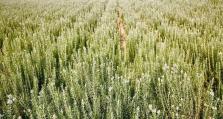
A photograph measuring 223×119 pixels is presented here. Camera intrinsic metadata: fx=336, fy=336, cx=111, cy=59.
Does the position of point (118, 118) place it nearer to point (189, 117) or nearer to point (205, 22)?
point (189, 117)

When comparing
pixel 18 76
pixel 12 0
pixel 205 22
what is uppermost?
pixel 18 76

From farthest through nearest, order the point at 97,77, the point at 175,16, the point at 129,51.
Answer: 1. the point at 175,16
2. the point at 129,51
3. the point at 97,77

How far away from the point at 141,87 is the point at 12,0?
9844mm

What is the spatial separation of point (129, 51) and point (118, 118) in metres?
1.29

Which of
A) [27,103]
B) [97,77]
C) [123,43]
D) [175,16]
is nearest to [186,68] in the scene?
[97,77]

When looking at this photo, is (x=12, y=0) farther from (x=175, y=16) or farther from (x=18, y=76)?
(x=18, y=76)

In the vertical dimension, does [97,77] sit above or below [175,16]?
above

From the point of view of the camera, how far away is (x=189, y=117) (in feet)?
5.00

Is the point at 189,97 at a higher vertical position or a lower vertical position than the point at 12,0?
higher

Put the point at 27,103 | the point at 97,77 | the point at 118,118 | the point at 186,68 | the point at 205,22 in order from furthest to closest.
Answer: the point at 205,22 → the point at 186,68 → the point at 97,77 → the point at 27,103 → the point at 118,118

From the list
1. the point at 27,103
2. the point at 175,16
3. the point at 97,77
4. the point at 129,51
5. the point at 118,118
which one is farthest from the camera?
the point at 175,16

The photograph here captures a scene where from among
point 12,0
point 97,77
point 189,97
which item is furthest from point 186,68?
point 12,0

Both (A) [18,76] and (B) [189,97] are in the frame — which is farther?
(A) [18,76]

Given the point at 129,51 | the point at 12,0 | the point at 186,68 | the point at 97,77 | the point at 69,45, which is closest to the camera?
the point at 97,77
